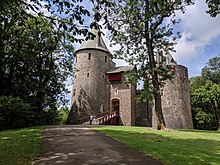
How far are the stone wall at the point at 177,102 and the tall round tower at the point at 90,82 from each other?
29.8 feet

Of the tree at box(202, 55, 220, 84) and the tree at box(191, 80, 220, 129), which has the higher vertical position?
the tree at box(202, 55, 220, 84)

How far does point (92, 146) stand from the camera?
360 inches

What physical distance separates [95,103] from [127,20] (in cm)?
1658

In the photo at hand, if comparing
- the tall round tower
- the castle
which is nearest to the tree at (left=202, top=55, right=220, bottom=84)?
the castle

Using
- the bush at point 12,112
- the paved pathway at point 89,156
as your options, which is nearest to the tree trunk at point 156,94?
the paved pathway at point 89,156

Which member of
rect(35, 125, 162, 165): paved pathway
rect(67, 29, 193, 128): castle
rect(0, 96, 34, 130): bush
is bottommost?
rect(35, 125, 162, 165): paved pathway

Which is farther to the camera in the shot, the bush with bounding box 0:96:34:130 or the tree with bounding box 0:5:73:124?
the tree with bounding box 0:5:73:124

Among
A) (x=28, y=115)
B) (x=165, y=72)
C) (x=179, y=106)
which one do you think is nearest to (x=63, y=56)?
(x=28, y=115)

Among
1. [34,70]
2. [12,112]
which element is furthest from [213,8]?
[34,70]

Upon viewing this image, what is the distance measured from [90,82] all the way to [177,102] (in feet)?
43.7

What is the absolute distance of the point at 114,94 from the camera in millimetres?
35656

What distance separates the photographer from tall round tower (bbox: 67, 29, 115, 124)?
111ft

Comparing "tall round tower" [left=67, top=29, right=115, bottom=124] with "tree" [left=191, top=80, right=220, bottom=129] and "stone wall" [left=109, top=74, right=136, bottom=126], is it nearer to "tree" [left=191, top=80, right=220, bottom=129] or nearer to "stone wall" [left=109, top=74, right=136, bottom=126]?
"stone wall" [left=109, top=74, right=136, bottom=126]

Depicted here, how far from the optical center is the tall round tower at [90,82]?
3397 centimetres
